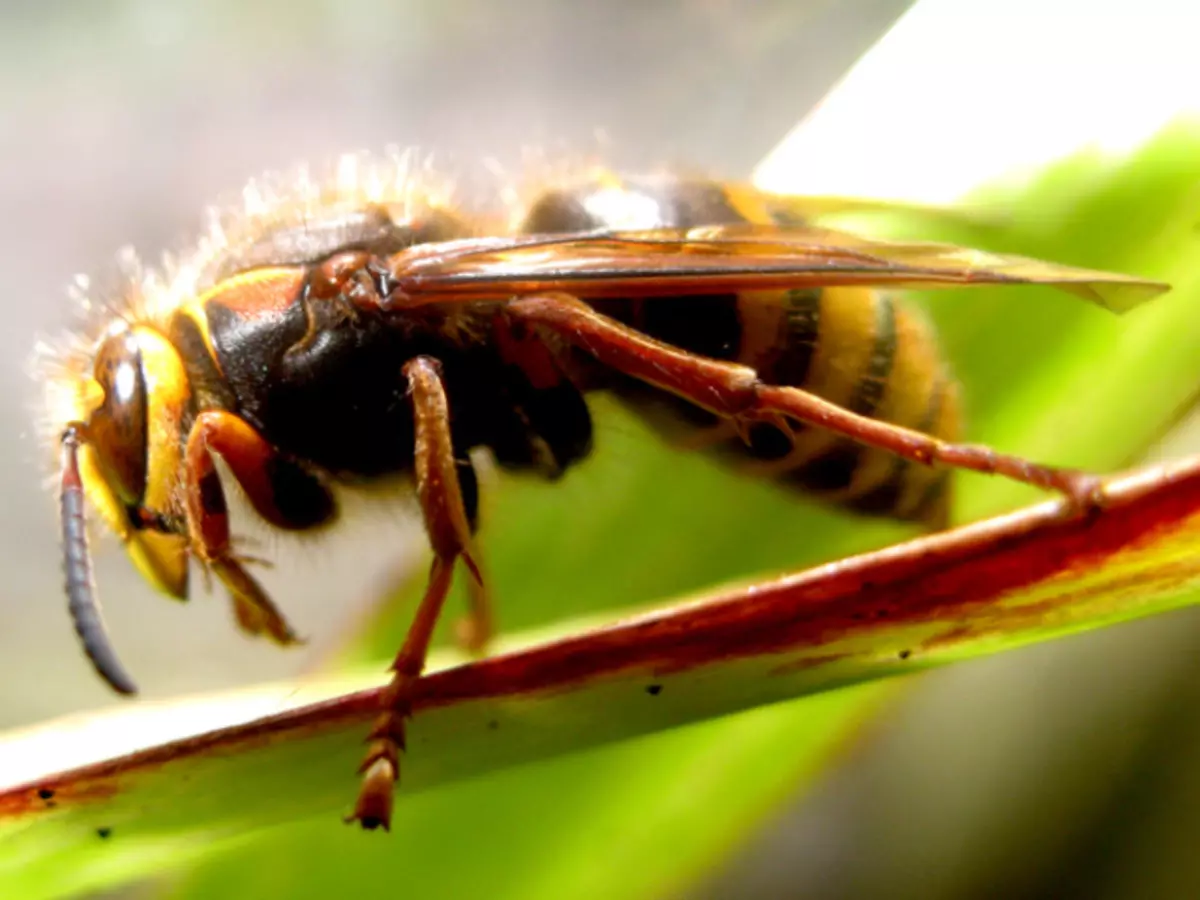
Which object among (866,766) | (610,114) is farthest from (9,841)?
(610,114)

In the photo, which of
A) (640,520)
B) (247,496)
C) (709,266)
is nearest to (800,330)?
(709,266)

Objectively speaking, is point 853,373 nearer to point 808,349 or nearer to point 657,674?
point 808,349

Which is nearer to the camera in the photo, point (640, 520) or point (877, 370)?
point (877, 370)

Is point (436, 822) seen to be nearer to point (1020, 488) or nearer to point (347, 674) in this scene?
point (347, 674)

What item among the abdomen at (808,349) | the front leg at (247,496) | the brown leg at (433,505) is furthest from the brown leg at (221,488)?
the abdomen at (808,349)

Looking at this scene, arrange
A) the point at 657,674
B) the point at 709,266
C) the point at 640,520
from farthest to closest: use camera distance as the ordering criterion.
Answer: the point at 640,520 → the point at 709,266 → the point at 657,674

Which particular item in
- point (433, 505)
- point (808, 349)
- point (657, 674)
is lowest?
point (657, 674)
